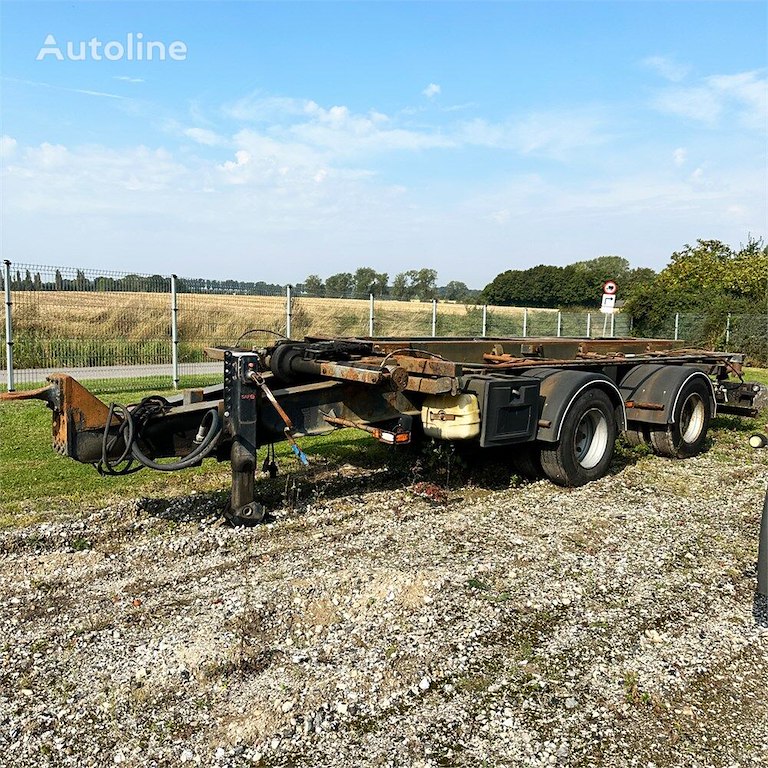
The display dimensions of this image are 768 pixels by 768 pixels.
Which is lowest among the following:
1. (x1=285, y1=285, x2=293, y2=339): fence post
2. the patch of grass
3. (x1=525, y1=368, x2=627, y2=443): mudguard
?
the patch of grass

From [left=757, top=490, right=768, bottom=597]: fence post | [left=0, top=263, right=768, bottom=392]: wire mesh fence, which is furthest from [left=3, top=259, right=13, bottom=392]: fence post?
[left=757, top=490, right=768, bottom=597]: fence post

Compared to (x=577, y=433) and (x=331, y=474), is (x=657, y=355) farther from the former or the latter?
(x=331, y=474)

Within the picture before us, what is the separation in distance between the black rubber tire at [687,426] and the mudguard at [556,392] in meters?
1.67

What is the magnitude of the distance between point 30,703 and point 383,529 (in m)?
2.76

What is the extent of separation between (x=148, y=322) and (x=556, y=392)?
32.9ft

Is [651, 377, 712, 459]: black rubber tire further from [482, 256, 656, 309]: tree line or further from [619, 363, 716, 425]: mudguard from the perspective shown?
[482, 256, 656, 309]: tree line

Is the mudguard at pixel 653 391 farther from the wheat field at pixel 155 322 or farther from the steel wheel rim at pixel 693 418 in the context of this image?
the wheat field at pixel 155 322

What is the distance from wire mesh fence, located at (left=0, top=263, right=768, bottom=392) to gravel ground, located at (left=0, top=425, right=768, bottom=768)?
651 centimetres

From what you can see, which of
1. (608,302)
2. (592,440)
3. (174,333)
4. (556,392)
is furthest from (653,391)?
(608,302)

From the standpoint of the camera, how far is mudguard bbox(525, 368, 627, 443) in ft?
20.1

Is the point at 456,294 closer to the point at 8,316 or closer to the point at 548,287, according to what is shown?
the point at 8,316

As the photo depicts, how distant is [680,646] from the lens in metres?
3.68

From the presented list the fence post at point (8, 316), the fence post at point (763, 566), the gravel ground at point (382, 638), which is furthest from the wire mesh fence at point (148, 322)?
the fence post at point (763, 566)

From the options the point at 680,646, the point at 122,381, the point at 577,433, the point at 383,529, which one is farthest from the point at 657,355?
the point at 122,381
